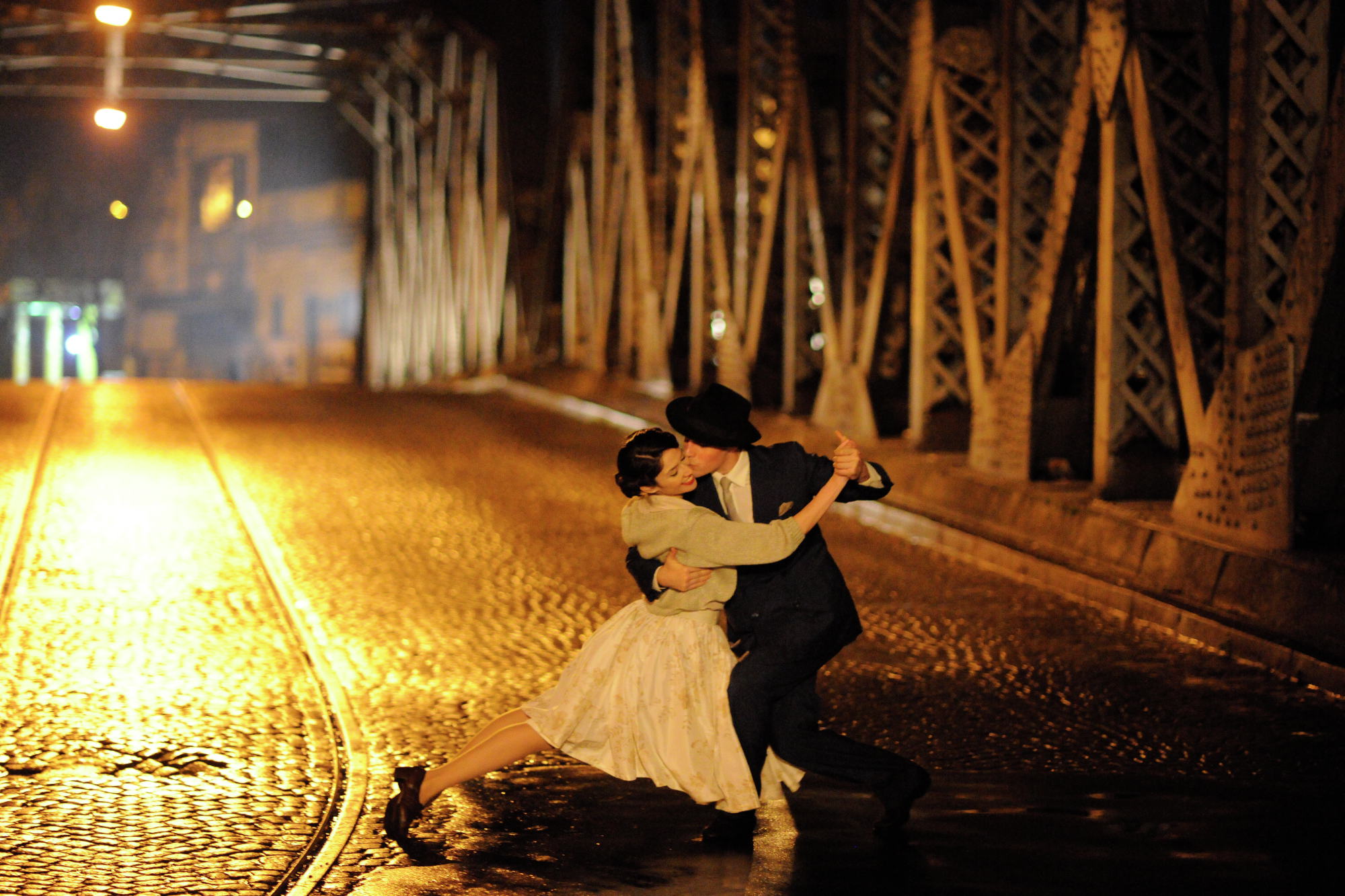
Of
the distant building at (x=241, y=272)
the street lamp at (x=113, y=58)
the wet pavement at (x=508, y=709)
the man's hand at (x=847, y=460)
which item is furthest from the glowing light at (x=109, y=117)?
the distant building at (x=241, y=272)

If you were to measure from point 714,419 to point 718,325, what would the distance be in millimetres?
13657

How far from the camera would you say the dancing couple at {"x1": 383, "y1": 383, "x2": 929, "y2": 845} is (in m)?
4.45

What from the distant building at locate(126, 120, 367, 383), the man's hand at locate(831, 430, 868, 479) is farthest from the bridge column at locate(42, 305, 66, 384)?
the man's hand at locate(831, 430, 868, 479)

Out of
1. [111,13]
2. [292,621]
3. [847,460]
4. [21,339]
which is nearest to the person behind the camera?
[847,460]

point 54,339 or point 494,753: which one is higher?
point 494,753

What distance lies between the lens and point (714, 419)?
446 cm

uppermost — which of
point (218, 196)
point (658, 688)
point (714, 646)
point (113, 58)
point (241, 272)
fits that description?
point (113, 58)

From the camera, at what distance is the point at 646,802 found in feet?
16.4

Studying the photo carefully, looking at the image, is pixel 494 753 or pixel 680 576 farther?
pixel 494 753

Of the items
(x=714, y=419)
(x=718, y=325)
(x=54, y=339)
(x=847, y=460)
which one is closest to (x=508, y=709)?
(x=714, y=419)

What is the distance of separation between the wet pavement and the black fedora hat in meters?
1.14

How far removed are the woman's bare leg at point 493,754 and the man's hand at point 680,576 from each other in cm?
59

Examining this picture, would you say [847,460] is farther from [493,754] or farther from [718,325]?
[718,325]

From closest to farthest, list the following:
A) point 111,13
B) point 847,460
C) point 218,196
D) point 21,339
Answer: point 847,460 < point 111,13 < point 218,196 < point 21,339
